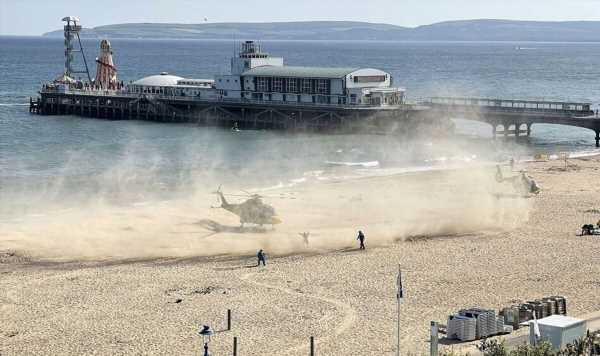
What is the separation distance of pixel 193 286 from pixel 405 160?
120ft

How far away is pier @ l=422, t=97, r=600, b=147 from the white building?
16.5ft

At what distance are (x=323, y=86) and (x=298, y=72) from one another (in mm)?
3022

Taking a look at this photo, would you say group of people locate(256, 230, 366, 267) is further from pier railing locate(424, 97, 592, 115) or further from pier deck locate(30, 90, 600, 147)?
pier railing locate(424, 97, 592, 115)

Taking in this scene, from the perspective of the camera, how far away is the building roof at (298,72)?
84938 mm

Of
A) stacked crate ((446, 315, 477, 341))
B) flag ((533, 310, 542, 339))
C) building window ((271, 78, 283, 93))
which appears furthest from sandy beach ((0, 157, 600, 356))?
building window ((271, 78, 283, 93))

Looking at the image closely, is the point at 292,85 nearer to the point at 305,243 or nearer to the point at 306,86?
the point at 306,86

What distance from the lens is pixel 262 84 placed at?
89.4m

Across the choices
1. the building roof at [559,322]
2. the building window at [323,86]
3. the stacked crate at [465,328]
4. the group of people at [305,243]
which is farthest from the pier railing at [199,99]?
the building roof at [559,322]

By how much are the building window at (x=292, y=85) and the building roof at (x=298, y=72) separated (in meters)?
0.48

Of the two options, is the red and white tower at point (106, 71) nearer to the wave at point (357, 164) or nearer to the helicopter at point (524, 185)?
the wave at point (357, 164)

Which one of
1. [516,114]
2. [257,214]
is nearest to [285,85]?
[516,114]

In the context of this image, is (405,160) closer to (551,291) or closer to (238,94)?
(238,94)

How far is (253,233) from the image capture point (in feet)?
141

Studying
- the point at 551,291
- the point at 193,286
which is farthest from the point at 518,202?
the point at 193,286
